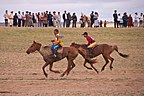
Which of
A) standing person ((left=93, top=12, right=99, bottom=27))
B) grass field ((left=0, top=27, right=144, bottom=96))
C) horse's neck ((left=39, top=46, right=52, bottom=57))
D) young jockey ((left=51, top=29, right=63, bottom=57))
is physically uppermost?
standing person ((left=93, top=12, right=99, bottom=27))

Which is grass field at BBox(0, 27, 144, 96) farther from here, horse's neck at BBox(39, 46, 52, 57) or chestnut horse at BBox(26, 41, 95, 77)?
horse's neck at BBox(39, 46, 52, 57)

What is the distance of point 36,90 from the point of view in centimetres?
1955

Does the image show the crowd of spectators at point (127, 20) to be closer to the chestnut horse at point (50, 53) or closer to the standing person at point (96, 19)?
the standing person at point (96, 19)

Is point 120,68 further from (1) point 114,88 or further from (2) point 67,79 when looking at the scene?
(1) point 114,88

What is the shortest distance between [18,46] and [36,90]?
20.6 meters

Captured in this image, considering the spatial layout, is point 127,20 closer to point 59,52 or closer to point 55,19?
point 55,19

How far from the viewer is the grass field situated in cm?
1950

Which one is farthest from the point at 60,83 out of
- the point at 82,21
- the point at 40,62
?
the point at 82,21

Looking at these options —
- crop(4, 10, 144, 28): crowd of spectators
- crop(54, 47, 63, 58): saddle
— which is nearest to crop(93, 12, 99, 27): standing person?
crop(4, 10, 144, 28): crowd of spectators

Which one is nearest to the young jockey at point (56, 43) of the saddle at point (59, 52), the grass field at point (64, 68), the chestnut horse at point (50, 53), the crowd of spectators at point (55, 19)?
the saddle at point (59, 52)

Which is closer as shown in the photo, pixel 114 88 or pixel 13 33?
pixel 114 88

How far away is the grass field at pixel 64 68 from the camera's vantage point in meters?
19.5

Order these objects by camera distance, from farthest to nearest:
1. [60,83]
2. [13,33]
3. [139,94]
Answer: [13,33] → [60,83] → [139,94]

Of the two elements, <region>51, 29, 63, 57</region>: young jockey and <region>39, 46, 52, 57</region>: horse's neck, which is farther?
<region>39, 46, 52, 57</region>: horse's neck
